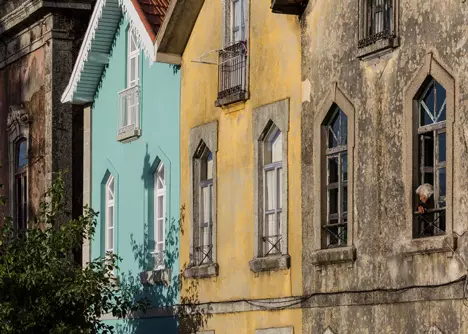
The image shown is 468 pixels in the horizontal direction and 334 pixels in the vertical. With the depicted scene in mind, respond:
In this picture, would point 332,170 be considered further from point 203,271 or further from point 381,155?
point 203,271

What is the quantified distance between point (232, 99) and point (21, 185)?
1036cm

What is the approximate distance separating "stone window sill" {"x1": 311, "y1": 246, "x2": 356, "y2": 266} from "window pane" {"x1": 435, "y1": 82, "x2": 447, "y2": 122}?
238cm

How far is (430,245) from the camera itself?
61.5 ft

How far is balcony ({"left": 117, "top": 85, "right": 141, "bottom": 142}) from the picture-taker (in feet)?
91.6

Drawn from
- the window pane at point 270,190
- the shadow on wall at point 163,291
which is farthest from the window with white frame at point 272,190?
Result: the shadow on wall at point 163,291

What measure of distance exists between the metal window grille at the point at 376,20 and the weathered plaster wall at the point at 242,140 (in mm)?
1993

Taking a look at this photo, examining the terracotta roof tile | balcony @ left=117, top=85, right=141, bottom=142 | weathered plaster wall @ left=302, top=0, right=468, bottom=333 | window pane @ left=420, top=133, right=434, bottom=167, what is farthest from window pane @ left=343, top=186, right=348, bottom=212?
balcony @ left=117, top=85, right=141, bottom=142

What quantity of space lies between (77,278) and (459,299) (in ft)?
26.2

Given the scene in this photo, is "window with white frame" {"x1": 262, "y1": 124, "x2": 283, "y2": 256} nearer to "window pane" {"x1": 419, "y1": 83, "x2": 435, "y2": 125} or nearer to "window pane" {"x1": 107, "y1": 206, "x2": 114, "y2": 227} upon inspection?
"window pane" {"x1": 419, "y1": 83, "x2": 435, "y2": 125}

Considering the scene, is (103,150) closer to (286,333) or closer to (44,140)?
(44,140)

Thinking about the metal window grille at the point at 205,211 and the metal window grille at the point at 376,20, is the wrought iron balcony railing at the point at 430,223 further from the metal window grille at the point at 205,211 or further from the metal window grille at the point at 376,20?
the metal window grille at the point at 205,211

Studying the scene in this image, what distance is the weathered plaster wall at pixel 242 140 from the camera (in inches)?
885

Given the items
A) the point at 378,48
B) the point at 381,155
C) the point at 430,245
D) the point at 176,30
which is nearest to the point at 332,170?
the point at 381,155

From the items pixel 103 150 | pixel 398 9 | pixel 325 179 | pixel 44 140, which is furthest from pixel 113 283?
pixel 398 9
